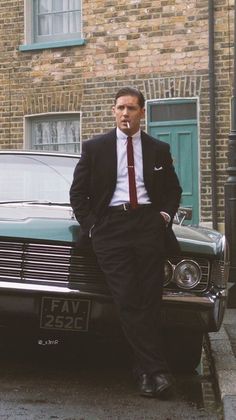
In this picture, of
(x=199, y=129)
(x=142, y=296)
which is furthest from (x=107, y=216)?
(x=199, y=129)

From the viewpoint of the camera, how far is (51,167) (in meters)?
6.35

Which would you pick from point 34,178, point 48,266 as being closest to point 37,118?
point 34,178

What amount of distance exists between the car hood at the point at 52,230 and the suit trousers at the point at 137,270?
21cm

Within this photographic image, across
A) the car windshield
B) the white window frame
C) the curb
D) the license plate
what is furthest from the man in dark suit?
the white window frame

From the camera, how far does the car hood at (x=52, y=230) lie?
16.2ft

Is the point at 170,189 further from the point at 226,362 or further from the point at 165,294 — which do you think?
the point at 226,362

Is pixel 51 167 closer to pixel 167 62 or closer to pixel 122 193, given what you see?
pixel 122 193

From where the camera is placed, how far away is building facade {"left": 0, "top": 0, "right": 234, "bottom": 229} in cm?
1317

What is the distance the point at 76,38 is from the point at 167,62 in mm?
1867

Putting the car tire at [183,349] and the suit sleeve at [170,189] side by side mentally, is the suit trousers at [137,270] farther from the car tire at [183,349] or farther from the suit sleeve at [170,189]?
the car tire at [183,349]

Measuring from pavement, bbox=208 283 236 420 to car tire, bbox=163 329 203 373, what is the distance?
167 mm

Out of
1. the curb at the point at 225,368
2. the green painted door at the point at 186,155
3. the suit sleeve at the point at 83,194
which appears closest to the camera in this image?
the curb at the point at 225,368

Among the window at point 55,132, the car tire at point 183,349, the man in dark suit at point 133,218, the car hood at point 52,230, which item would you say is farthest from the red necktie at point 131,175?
the window at point 55,132

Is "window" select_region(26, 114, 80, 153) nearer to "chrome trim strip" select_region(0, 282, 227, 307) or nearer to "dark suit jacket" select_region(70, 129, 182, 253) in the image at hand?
"dark suit jacket" select_region(70, 129, 182, 253)
